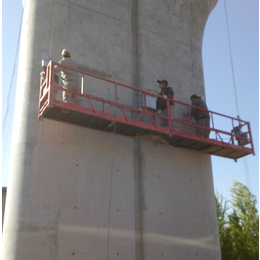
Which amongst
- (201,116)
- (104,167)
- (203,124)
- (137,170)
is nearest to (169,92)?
(201,116)

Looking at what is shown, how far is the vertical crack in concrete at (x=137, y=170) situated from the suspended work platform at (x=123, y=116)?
82 centimetres

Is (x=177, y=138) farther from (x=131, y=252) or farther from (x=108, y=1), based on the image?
(x=108, y=1)

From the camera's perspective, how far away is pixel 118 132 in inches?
491

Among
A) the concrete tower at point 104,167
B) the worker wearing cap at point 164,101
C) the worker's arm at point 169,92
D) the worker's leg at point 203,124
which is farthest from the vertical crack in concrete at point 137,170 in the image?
the worker's leg at point 203,124

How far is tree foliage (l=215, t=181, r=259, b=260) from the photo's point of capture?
83.3ft

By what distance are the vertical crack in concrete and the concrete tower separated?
4 cm

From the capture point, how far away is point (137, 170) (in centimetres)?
1327

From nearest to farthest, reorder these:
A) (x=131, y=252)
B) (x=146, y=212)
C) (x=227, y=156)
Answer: (x=131, y=252) < (x=146, y=212) < (x=227, y=156)

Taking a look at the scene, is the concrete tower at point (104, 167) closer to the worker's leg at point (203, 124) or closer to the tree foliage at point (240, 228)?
the worker's leg at point (203, 124)

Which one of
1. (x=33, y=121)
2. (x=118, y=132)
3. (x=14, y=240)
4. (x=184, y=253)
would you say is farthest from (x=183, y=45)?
(x=14, y=240)

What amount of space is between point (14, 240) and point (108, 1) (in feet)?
34.9

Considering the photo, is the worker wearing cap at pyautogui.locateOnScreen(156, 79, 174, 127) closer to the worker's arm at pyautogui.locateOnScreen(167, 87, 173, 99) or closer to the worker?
the worker's arm at pyautogui.locateOnScreen(167, 87, 173, 99)

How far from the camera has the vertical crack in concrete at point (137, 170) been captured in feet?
39.9

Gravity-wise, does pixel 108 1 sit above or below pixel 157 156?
above
